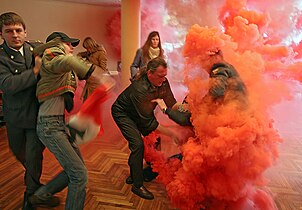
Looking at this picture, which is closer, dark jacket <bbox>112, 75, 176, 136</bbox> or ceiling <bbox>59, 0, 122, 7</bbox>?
dark jacket <bbox>112, 75, 176, 136</bbox>

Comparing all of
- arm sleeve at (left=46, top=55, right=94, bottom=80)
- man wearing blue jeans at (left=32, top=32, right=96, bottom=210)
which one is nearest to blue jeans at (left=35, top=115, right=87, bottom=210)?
man wearing blue jeans at (left=32, top=32, right=96, bottom=210)

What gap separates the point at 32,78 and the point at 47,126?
40cm

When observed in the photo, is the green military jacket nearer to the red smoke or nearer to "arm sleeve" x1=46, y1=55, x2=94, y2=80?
"arm sleeve" x1=46, y1=55, x2=94, y2=80

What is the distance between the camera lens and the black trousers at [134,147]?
302 cm

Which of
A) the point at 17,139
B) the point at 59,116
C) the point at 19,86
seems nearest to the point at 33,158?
the point at 17,139

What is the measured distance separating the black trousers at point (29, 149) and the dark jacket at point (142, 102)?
2.97ft

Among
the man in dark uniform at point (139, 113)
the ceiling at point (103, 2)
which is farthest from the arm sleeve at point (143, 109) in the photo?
the ceiling at point (103, 2)

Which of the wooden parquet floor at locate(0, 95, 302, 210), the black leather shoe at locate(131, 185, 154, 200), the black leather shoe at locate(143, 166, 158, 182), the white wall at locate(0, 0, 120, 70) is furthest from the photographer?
the white wall at locate(0, 0, 120, 70)

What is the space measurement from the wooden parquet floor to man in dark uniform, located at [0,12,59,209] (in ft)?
1.68

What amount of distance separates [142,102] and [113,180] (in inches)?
40.9

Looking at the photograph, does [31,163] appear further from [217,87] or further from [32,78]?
[217,87]

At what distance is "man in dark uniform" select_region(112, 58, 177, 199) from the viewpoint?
3014 millimetres

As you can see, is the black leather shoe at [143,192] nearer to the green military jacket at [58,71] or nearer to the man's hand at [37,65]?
the green military jacket at [58,71]

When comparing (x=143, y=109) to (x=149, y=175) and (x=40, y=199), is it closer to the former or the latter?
(x=149, y=175)
